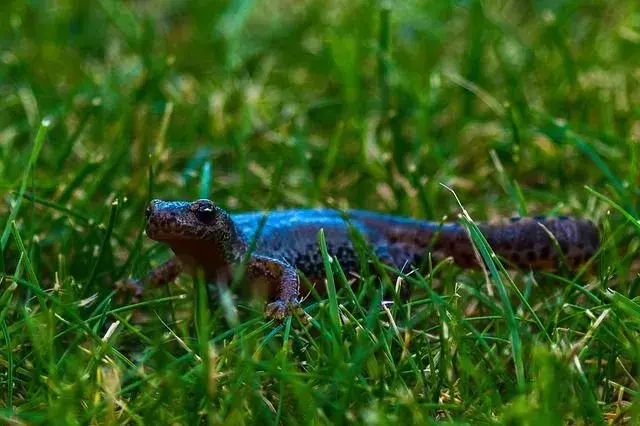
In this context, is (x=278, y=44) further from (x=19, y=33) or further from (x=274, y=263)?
(x=274, y=263)

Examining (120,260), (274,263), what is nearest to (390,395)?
(274,263)

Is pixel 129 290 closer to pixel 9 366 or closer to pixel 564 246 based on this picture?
pixel 9 366

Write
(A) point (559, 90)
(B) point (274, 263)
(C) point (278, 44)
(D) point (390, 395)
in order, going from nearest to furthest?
1. (D) point (390, 395)
2. (B) point (274, 263)
3. (A) point (559, 90)
4. (C) point (278, 44)

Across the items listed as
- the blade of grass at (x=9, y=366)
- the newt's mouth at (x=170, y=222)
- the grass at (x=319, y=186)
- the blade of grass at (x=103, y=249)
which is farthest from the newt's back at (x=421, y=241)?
the blade of grass at (x=9, y=366)

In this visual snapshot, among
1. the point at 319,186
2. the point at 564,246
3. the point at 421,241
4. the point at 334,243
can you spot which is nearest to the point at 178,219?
the point at 334,243

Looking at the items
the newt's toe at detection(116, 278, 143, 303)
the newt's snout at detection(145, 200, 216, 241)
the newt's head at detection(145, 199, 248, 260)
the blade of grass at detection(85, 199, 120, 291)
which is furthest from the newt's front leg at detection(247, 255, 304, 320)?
the blade of grass at detection(85, 199, 120, 291)

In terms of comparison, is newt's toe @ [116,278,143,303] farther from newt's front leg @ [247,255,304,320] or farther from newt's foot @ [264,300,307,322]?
newt's foot @ [264,300,307,322]
